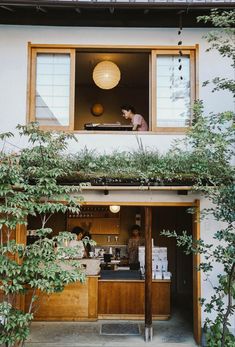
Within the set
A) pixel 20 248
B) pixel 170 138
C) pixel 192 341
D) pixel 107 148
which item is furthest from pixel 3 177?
pixel 192 341

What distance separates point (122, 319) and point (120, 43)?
5698mm

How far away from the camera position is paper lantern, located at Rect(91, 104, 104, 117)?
1316 centimetres

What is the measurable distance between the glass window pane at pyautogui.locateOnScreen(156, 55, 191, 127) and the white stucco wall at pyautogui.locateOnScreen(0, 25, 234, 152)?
11.5 inches

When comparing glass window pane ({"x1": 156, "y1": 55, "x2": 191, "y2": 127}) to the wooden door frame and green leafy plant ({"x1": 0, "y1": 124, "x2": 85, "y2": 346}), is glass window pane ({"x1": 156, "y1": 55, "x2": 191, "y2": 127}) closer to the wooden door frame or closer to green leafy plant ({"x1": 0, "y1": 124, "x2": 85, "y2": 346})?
the wooden door frame

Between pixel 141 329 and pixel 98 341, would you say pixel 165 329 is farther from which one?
pixel 98 341

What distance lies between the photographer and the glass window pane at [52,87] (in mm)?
8492

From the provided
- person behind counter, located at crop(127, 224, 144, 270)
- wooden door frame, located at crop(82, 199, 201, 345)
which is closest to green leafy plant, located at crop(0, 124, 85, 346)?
wooden door frame, located at crop(82, 199, 201, 345)


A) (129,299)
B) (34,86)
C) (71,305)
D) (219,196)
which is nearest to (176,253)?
(129,299)

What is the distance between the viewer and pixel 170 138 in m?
8.35

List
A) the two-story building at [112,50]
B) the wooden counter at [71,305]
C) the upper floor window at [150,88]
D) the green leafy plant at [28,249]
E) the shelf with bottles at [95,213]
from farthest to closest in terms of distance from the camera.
→ 1. the shelf with bottles at [95,213]
2. the wooden counter at [71,305]
3. the upper floor window at [150,88]
4. the two-story building at [112,50]
5. the green leafy plant at [28,249]

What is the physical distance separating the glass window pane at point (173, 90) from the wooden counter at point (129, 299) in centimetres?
362

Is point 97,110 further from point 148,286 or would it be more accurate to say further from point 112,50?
point 148,286

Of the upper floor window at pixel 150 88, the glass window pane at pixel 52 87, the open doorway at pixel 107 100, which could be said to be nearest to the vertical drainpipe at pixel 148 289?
the upper floor window at pixel 150 88

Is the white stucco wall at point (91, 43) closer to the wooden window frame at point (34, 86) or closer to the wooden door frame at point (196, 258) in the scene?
the wooden window frame at point (34, 86)
